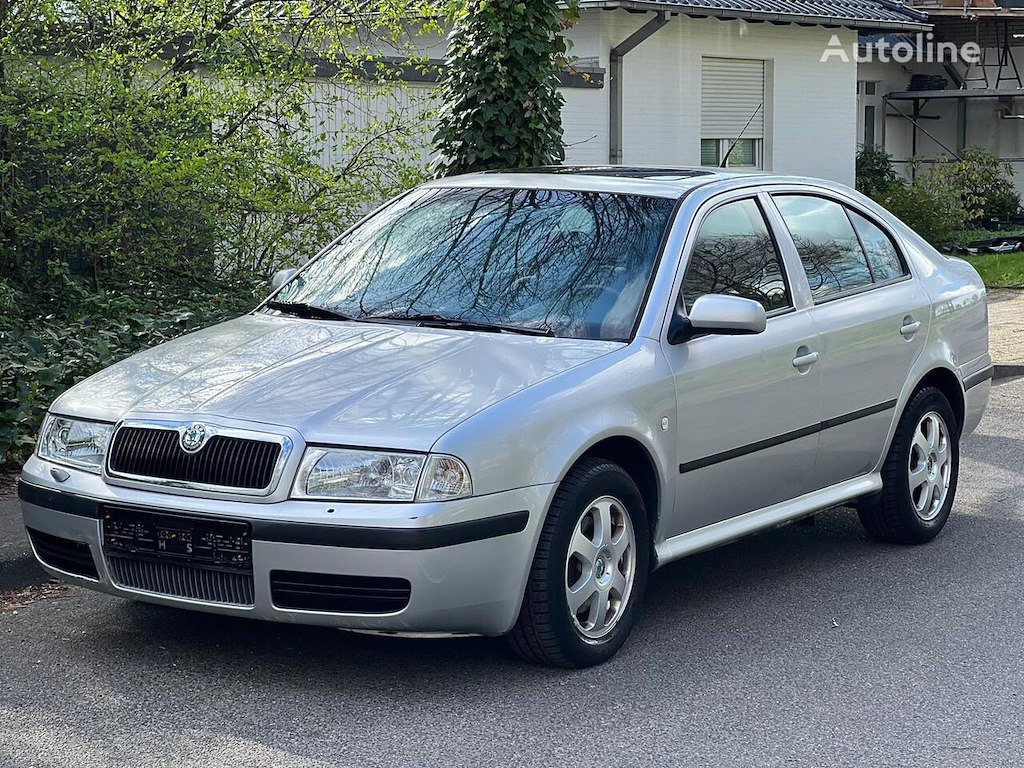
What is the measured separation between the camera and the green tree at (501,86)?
981cm

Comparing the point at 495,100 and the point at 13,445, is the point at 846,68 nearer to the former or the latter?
the point at 495,100

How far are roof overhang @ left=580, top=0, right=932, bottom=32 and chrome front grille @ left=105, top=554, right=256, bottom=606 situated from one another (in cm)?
1295

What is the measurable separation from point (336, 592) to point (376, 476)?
1.21 ft

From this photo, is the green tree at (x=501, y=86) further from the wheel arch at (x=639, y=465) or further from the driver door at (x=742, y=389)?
the wheel arch at (x=639, y=465)

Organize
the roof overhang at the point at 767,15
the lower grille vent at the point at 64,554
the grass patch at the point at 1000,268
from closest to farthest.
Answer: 1. the lower grille vent at the point at 64,554
2. the roof overhang at the point at 767,15
3. the grass patch at the point at 1000,268

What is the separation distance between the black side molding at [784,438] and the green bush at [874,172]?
1996 cm

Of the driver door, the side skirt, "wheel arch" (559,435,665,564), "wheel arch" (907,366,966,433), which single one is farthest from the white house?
"wheel arch" (559,435,665,564)

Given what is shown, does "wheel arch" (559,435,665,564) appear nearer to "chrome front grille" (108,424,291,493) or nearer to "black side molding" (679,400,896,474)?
"black side molding" (679,400,896,474)

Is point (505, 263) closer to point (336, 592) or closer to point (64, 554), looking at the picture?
point (336, 592)

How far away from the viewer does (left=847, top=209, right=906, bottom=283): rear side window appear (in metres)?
6.82

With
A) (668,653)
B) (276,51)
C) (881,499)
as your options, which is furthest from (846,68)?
(668,653)

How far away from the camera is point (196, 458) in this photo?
188 inches

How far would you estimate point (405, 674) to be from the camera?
5.05 metres

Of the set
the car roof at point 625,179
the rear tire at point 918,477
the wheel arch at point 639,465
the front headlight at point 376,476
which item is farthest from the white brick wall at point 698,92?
the front headlight at point 376,476
